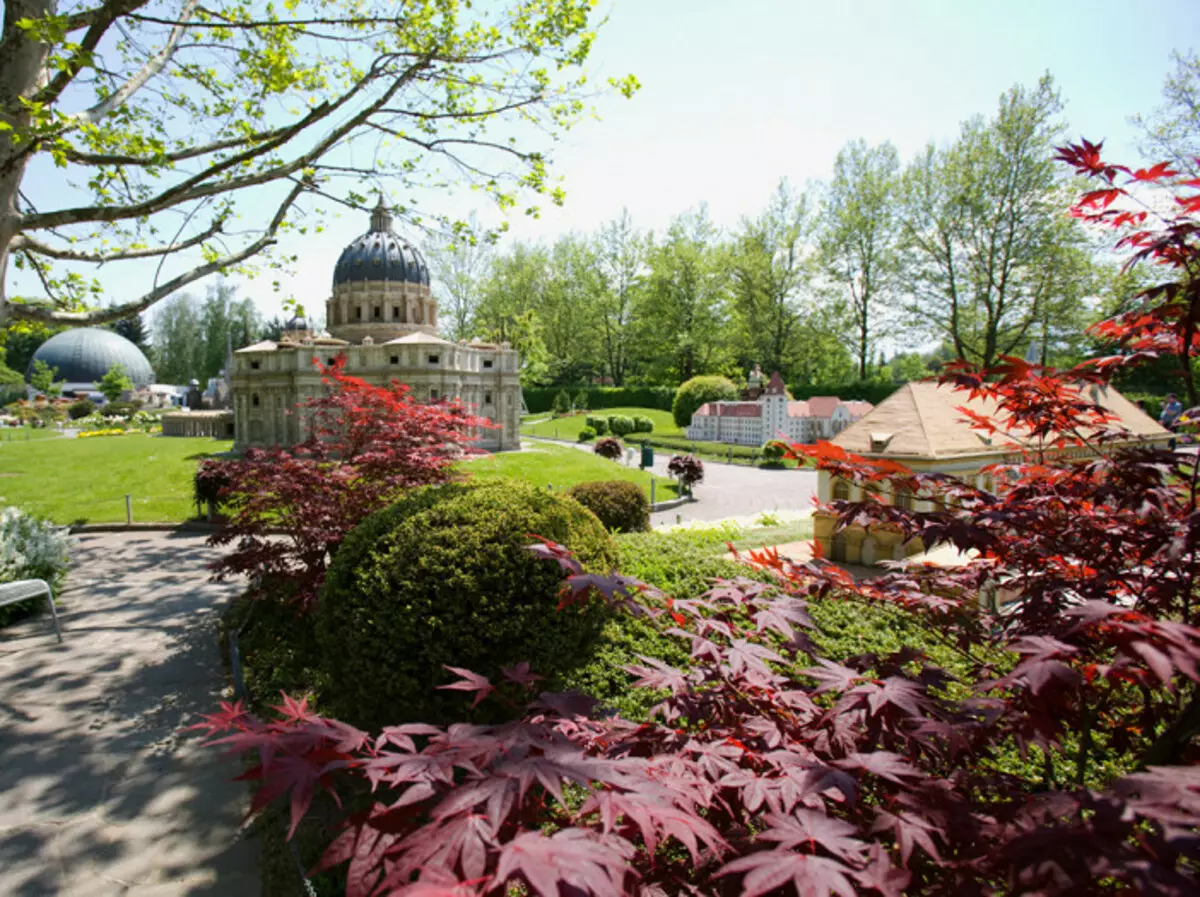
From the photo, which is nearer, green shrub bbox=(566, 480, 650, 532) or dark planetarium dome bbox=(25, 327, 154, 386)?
green shrub bbox=(566, 480, 650, 532)

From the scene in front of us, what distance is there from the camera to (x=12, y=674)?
23.1 feet

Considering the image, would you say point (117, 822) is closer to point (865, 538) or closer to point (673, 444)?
point (865, 538)

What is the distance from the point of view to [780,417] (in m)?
37.5

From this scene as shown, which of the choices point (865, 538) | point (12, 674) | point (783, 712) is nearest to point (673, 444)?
point (865, 538)

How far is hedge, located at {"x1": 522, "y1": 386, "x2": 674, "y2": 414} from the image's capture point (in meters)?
54.5

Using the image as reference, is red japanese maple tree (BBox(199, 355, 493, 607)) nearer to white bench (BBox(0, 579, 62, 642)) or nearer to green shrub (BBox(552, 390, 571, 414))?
white bench (BBox(0, 579, 62, 642))

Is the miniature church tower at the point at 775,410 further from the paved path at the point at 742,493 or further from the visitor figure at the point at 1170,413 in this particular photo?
the visitor figure at the point at 1170,413

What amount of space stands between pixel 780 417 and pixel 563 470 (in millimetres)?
17508

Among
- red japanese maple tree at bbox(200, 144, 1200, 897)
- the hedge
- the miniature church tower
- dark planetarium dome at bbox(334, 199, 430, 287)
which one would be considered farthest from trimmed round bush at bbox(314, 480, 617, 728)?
the hedge

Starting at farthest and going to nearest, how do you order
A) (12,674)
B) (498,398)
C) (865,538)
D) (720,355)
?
(720,355) → (498,398) → (865,538) → (12,674)

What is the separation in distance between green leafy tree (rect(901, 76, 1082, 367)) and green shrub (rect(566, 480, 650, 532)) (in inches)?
879

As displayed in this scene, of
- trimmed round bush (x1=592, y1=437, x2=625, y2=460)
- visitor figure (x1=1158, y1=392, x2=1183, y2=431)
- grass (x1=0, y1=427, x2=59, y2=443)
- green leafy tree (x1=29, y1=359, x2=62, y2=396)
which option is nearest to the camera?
visitor figure (x1=1158, y1=392, x2=1183, y2=431)

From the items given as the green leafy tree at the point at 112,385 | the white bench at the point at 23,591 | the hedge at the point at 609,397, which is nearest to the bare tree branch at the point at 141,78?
the white bench at the point at 23,591

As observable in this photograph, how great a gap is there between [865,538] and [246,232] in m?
11.6
